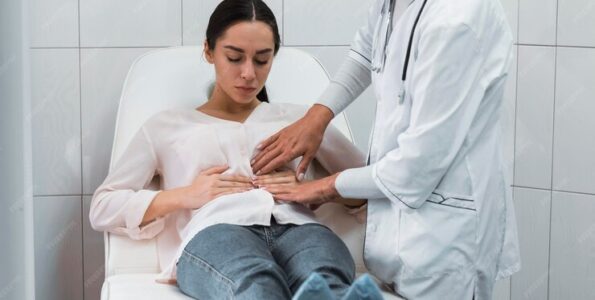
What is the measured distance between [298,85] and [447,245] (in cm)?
73

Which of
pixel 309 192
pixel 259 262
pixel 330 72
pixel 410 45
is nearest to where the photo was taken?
pixel 259 262

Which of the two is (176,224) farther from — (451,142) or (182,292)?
(451,142)

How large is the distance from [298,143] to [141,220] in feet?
1.23

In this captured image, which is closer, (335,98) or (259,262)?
(259,262)

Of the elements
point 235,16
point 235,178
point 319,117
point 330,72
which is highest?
point 235,16

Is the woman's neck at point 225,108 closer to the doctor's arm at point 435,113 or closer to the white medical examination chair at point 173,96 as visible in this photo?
the white medical examination chair at point 173,96

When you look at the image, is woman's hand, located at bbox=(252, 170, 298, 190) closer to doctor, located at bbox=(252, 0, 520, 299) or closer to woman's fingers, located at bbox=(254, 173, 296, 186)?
woman's fingers, located at bbox=(254, 173, 296, 186)

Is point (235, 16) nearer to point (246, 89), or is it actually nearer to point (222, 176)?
point (246, 89)

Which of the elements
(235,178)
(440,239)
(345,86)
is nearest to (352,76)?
(345,86)

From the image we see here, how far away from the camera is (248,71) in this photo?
5.70 ft

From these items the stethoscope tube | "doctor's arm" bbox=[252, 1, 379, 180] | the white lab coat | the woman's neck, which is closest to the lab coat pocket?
the white lab coat

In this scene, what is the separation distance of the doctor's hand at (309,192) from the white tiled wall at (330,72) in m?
0.72

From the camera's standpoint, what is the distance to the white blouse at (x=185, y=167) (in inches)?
65.4

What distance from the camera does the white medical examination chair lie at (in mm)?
1723
